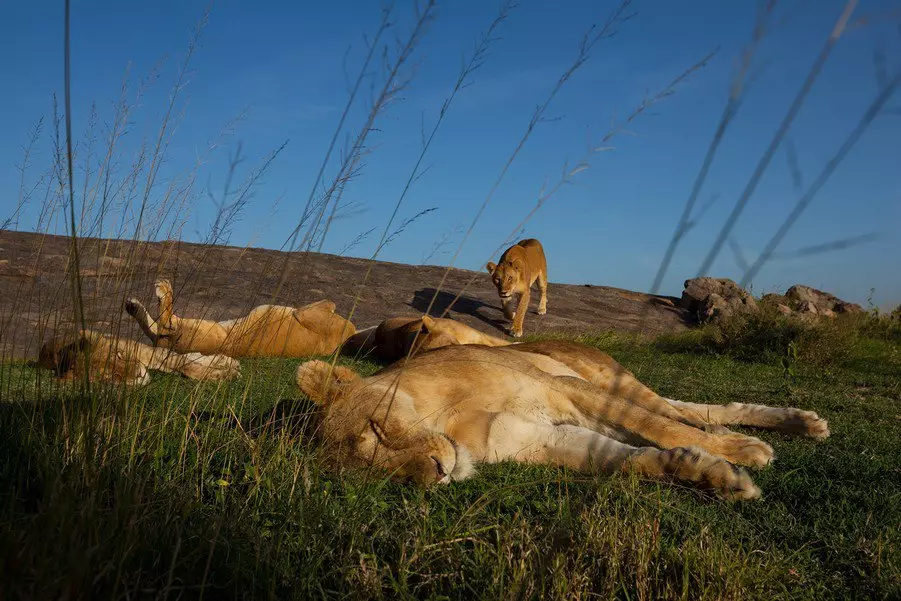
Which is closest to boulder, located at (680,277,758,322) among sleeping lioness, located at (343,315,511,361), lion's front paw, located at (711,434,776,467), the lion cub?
the lion cub

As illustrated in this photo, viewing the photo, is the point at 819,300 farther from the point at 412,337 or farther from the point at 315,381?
the point at 315,381

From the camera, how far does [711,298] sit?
1719cm

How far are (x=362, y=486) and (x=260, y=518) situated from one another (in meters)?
0.45

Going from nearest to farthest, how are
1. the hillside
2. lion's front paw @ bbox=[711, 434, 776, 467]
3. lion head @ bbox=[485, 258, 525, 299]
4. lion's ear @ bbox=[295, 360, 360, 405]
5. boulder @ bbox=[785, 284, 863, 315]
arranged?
lion's ear @ bbox=[295, 360, 360, 405] < lion's front paw @ bbox=[711, 434, 776, 467] < the hillside < lion head @ bbox=[485, 258, 525, 299] < boulder @ bbox=[785, 284, 863, 315]

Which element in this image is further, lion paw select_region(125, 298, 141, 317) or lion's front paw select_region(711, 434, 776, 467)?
lion paw select_region(125, 298, 141, 317)

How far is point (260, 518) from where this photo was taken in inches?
107

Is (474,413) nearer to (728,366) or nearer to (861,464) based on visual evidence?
(861,464)

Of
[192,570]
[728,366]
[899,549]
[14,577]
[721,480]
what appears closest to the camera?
[14,577]

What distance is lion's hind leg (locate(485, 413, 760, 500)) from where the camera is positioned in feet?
10.9

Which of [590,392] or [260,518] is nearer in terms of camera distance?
[260,518]

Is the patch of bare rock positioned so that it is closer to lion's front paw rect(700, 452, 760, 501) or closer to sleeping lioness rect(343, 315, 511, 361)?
sleeping lioness rect(343, 315, 511, 361)

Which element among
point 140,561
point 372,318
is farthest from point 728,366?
point 140,561

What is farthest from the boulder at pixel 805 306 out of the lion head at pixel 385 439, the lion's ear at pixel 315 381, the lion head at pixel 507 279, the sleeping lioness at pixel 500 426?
the lion's ear at pixel 315 381

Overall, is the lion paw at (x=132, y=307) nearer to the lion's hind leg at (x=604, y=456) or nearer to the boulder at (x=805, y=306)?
the lion's hind leg at (x=604, y=456)
